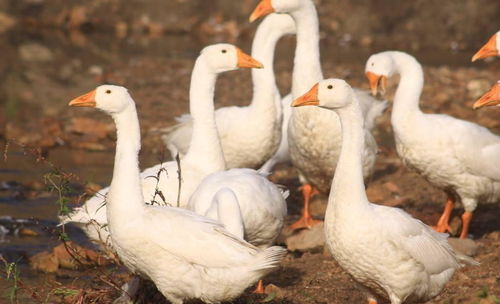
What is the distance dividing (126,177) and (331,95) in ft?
4.84

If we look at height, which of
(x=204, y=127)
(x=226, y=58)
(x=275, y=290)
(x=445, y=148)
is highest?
(x=226, y=58)

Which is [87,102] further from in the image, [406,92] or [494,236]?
[494,236]

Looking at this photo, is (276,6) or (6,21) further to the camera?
(6,21)

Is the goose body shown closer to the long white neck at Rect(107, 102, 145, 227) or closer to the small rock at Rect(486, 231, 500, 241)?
the long white neck at Rect(107, 102, 145, 227)

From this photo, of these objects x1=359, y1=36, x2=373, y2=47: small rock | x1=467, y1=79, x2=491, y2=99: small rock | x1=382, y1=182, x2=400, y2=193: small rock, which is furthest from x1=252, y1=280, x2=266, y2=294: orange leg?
x1=359, y1=36, x2=373, y2=47: small rock

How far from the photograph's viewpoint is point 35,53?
65.8 ft

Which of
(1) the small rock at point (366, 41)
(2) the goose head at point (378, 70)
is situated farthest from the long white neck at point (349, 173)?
(1) the small rock at point (366, 41)

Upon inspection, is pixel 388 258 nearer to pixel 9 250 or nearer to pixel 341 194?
pixel 341 194

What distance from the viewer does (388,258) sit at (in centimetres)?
605

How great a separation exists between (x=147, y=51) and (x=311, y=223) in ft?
40.2

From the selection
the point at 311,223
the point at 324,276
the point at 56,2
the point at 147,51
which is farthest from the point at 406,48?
the point at 324,276

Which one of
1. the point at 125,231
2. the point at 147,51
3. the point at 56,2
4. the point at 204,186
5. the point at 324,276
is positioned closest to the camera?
the point at 125,231

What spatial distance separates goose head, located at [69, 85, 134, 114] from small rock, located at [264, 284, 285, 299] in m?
1.90

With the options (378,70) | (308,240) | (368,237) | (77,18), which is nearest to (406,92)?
(378,70)
